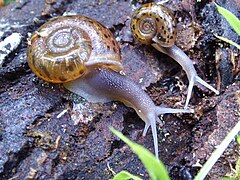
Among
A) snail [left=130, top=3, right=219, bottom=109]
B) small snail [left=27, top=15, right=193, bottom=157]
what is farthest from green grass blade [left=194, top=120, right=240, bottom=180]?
snail [left=130, top=3, right=219, bottom=109]

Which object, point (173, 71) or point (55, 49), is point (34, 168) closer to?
point (55, 49)

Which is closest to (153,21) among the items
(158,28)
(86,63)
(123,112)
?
(158,28)

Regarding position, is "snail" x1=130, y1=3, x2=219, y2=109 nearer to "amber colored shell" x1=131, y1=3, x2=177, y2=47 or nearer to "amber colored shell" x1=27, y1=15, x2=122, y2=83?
"amber colored shell" x1=131, y1=3, x2=177, y2=47

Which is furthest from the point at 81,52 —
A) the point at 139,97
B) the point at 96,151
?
the point at 96,151

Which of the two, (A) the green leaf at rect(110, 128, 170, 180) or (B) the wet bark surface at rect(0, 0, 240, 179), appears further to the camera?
(B) the wet bark surface at rect(0, 0, 240, 179)

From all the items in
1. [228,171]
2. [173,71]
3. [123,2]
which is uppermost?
[123,2]

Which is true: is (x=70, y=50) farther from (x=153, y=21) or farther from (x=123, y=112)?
(x=153, y=21)

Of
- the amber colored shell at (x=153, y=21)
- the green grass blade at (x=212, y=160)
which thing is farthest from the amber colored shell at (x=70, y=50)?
the green grass blade at (x=212, y=160)

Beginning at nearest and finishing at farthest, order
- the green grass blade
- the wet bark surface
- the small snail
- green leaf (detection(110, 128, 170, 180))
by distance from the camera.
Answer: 1. green leaf (detection(110, 128, 170, 180))
2. the green grass blade
3. the wet bark surface
4. the small snail
